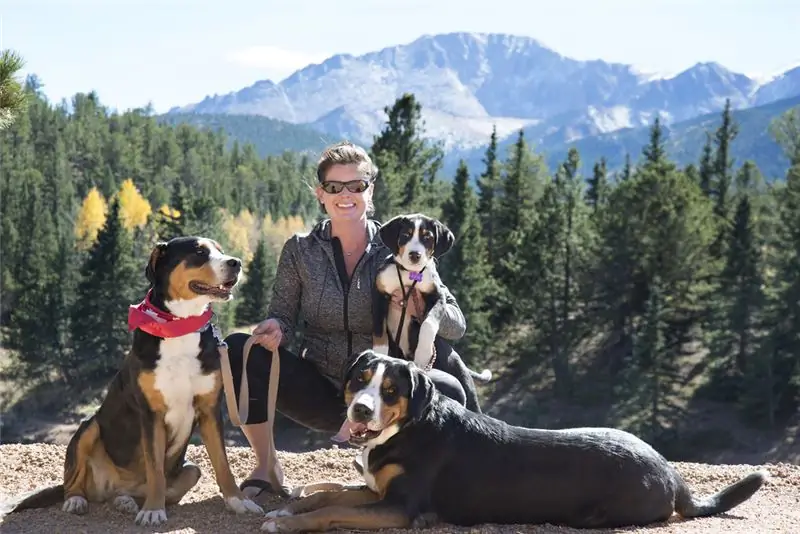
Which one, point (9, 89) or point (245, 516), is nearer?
point (245, 516)

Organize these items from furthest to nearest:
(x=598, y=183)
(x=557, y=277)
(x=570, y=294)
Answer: (x=598, y=183), (x=570, y=294), (x=557, y=277)

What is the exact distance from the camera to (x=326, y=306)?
238 inches

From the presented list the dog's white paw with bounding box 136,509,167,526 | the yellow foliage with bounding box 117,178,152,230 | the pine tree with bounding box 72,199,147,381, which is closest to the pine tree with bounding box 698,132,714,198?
the pine tree with bounding box 72,199,147,381

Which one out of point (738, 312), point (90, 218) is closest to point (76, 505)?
point (738, 312)

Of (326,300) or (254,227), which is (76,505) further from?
(254,227)

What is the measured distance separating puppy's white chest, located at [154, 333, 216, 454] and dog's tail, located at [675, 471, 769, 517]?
2870 mm

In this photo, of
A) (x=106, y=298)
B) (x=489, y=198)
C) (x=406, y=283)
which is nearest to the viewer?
(x=406, y=283)

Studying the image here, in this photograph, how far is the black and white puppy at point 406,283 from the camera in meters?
5.80

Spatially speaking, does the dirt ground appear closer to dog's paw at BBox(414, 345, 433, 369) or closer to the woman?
the woman

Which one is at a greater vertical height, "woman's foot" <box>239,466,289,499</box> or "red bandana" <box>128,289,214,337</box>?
"red bandana" <box>128,289,214,337</box>

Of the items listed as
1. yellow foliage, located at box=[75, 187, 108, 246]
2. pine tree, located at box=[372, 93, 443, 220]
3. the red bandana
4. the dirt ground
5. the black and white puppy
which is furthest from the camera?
yellow foliage, located at box=[75, 187, 108, 246]

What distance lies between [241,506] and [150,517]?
1.82 feet

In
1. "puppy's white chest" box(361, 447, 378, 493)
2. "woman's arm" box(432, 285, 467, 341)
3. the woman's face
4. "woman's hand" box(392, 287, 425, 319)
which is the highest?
the woman's face

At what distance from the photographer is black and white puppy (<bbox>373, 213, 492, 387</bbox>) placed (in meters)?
5.80
